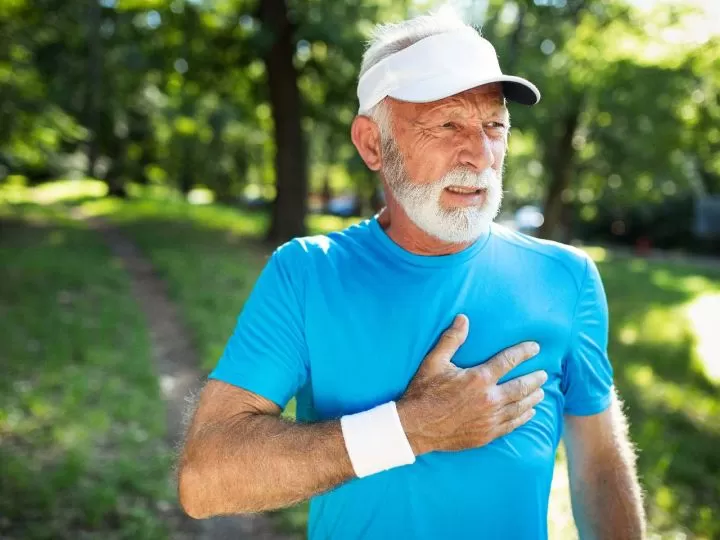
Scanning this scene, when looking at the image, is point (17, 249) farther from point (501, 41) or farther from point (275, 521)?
point (275, 521)

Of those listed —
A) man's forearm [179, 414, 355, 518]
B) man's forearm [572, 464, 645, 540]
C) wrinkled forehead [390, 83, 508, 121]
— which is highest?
wrinkled forehead [390, 83, 508, 121]

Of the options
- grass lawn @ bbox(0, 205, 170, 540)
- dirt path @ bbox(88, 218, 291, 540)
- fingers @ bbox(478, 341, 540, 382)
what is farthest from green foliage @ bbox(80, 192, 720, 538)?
fingers @ bbox(478, 341, 540, 382)

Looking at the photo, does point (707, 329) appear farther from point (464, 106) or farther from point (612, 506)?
point (464, 106)

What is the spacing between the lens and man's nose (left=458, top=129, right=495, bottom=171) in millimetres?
2039

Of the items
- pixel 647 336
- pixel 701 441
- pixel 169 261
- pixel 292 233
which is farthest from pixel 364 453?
pixel 292 233

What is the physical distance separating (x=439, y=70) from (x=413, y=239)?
484 mm

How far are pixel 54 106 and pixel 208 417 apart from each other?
13.2m

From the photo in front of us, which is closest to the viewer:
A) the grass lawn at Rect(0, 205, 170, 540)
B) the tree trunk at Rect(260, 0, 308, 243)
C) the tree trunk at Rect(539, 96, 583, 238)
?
A: the grass lawn at Rect(0, 205, 170, 540)

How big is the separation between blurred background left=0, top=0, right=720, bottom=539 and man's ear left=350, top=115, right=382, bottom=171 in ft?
7.64

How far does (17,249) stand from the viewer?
43.6 feet

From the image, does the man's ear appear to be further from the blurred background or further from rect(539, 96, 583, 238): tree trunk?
rect(539, 96, 583, 238): tree trunk

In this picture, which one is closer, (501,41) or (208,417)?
(208,417)

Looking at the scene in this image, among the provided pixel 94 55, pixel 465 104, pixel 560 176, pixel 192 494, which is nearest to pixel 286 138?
pixel 94 55

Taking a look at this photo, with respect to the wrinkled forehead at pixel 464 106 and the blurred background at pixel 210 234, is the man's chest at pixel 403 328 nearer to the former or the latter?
the wrinkled forehead at pixel 464 106
